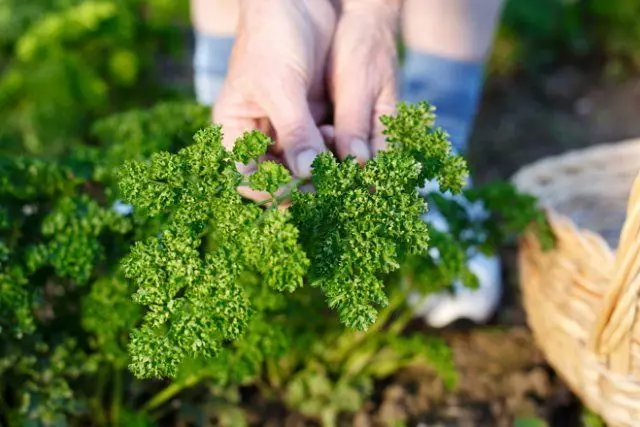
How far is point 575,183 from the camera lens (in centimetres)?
211

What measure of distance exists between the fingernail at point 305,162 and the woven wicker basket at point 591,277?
480 mm

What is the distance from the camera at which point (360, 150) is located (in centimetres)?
136

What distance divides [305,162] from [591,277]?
67 centimetres

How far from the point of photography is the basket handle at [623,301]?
1312 mm

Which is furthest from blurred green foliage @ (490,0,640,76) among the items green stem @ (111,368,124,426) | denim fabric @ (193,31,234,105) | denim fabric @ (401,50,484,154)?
green stem @ (111,368,124,426)

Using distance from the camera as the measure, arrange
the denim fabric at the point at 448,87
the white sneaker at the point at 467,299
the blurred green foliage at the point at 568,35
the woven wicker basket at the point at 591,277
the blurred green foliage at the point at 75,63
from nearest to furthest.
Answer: the woven wicker basket at the point at 591,277 → the white sneaker at the point at 467,299 → the denim fabric at the point at 448,87 → the blurred green foliage at the point at 75,63 → the blurred green foliage at the point at 568,35

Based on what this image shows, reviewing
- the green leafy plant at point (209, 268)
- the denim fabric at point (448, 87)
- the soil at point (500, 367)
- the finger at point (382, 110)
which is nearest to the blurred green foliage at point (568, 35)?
the soil at point (500, 367)

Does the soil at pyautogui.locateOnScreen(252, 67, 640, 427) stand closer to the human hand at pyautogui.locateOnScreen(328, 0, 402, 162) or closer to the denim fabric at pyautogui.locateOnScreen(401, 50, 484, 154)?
the denim fabric at pyautogui.locateOnScreen(401, 50, 484, 154)

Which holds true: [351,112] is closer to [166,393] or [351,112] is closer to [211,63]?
[166,393]

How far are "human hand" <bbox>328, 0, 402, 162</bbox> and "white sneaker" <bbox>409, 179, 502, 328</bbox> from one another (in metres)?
0.60

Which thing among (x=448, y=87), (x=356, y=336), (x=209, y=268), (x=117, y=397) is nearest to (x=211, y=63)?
(x=448, y=87)

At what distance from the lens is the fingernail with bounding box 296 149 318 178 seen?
1.28m

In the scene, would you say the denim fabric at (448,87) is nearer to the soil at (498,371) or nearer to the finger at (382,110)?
the soil at (498,371)

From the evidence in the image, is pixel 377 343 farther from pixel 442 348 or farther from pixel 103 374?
pixel 103 374
